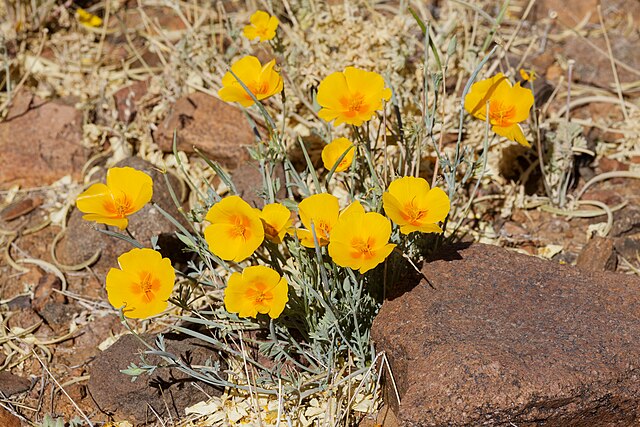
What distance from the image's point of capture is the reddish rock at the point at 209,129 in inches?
124

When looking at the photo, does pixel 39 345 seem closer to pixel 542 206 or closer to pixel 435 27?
pixel 542 206

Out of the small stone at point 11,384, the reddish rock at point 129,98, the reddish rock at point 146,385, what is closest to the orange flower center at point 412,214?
the reddish rock at point 146,385

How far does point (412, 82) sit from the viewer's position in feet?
10.6

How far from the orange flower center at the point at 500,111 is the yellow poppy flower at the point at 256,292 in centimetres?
81

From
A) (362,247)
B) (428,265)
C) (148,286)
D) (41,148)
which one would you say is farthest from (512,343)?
(41,148)

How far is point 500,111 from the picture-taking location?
2.16 meters

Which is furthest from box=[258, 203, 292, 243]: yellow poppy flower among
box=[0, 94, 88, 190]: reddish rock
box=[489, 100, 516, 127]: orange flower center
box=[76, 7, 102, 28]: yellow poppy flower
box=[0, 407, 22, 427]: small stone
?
box=[76, 7, 102, 28]: yellow poppy flower

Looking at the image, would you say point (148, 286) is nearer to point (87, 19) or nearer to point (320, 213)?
point (320, 213)

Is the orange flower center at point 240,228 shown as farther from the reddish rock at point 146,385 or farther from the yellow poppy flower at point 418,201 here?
the reddish rock at point 146,385

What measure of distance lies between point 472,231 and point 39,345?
169 centimetres

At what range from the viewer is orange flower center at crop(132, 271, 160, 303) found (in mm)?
1949

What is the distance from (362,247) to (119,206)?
0.68m

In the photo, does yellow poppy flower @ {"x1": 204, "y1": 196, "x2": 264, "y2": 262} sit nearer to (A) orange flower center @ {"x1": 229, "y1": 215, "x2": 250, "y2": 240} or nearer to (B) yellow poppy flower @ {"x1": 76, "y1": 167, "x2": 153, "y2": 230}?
(A) orange flower center @ {"x1": 229, "y1": 215, "x2": 250, "y2": 240}

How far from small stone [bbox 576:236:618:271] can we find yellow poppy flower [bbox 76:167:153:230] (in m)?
1.59
